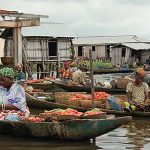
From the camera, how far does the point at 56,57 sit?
94.6 ft

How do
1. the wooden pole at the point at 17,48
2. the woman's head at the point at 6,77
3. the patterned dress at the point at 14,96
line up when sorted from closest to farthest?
the woman's head at the point at 6,77, the patterned dress at the point at 14,96, the wooden pole at the point at 17,48

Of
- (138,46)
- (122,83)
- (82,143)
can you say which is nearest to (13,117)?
(82,143)

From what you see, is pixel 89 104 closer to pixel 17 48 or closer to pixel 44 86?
pixel 17 48

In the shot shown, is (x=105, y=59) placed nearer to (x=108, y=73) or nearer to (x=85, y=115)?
(x=108, y=73)

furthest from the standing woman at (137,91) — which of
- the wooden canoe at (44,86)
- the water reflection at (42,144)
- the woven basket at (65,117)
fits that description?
the wooden canoe at (44,86)

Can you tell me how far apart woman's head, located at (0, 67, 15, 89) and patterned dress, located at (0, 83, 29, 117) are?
0.33 feet

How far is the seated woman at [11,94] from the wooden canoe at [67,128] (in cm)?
23

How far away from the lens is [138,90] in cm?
1122

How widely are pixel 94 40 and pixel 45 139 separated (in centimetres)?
4572

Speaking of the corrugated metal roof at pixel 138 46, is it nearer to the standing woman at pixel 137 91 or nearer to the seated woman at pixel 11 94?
the standing woman at pixel 137 91

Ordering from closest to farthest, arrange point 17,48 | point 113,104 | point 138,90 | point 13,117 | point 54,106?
point 13,117 → point 138,90 → point 113,104 → point 54,106 → point 17,48

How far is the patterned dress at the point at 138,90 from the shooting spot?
36.7 ft

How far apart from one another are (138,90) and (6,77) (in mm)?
4055

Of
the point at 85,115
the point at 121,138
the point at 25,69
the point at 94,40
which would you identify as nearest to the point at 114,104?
the point at 121,138
